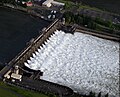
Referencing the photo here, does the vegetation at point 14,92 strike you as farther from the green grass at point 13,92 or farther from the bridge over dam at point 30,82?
the bridge over dam at point 30,82

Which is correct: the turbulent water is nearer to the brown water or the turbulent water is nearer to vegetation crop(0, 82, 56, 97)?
the brown water

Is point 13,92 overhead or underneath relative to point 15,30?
underneath

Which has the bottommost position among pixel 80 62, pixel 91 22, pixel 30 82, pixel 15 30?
pixel 30 82

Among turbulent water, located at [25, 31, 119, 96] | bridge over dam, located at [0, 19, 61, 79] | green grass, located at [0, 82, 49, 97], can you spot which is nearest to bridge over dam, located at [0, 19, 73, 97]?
bridge over dam, located at [0, 19, 61, 79]

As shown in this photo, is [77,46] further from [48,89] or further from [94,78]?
[48,89]

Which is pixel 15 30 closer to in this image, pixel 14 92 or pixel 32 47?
pixel 32 47

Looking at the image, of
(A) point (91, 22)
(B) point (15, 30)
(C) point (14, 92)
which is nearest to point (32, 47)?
(B) point (15, 30)
